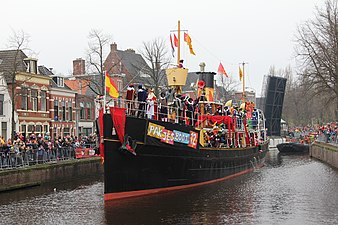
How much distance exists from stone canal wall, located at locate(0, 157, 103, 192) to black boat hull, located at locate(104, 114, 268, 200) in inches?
272

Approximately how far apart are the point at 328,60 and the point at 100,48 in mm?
17998

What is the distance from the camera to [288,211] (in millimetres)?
19875

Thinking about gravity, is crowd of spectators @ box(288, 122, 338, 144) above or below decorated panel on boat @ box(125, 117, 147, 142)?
below

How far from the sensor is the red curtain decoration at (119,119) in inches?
854

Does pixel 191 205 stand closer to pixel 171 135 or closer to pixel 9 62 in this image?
pixel 171 135

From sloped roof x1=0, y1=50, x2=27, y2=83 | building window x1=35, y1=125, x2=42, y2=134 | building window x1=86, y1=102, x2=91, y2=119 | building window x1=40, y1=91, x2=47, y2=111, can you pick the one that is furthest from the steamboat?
building window x1=86, y1=102, x2=91, y2=119

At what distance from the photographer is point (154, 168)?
76.0 feet

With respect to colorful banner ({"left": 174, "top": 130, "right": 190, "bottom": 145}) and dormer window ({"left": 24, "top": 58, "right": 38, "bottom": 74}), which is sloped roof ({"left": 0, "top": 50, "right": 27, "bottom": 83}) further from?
colorful banner ({"left": 174, "top": 130, "right": 190, "bottom": 145})

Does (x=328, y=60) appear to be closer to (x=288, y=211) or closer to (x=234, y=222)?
(x=288, y=211)

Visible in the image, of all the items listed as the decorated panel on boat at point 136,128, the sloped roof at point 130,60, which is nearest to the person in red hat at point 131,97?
the decorated panel on boat at point 136,128

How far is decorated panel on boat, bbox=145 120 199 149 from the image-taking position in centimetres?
2283

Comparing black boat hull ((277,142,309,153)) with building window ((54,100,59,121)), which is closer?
building window ((54,100,59,121))

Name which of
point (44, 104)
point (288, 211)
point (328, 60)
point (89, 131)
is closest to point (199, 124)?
point (288, 211)

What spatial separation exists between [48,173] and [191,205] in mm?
11529
